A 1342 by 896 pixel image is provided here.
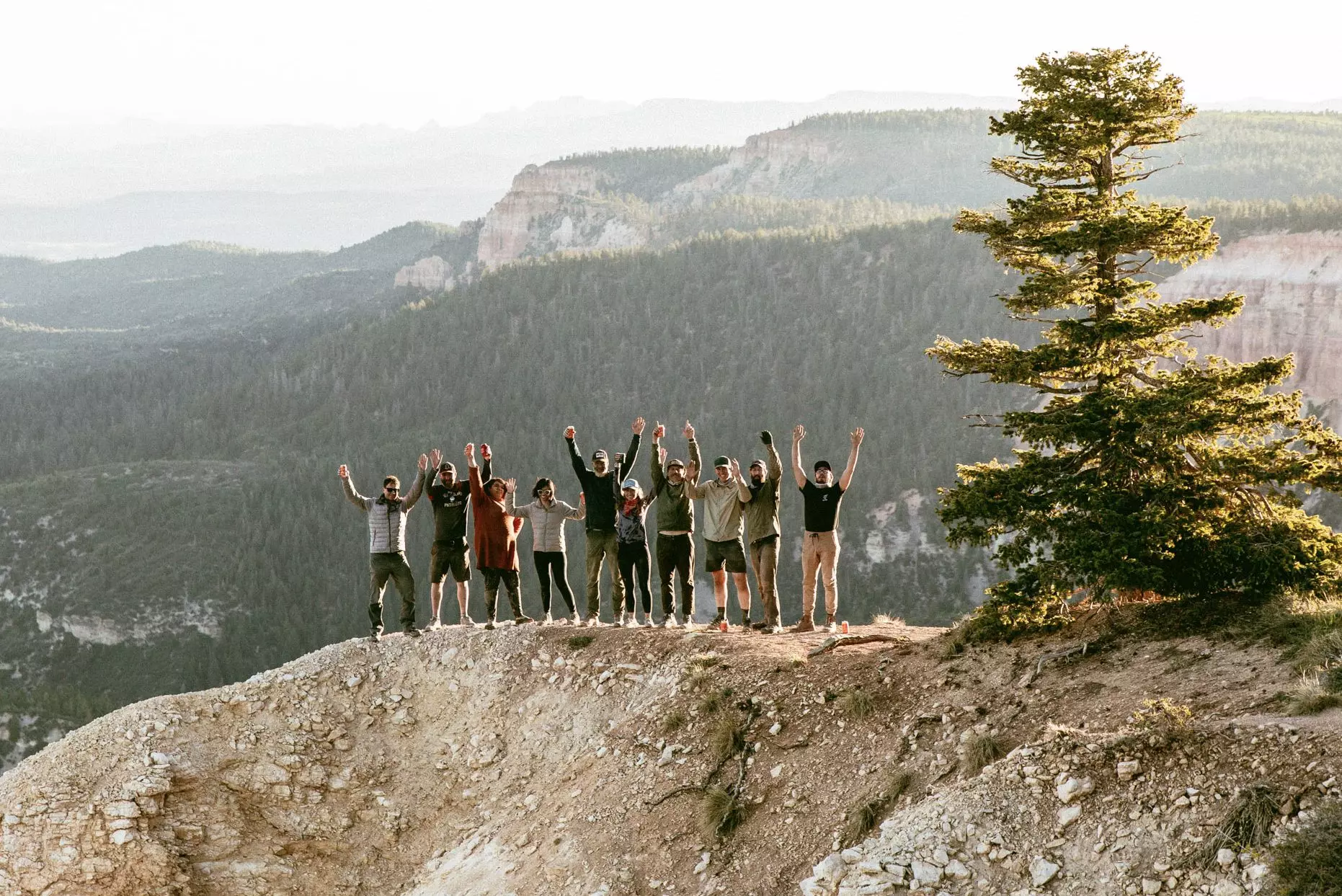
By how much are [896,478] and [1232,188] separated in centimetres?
8320

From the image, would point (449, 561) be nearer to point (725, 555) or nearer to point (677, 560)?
point (677, 560)

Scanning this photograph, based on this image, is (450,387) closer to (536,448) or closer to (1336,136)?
(536,448)

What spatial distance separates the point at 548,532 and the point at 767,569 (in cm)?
303

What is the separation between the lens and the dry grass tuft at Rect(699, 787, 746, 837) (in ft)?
34.8

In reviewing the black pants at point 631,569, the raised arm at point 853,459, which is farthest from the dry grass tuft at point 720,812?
the black pants at point 631,569

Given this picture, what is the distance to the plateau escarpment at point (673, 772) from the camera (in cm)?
860

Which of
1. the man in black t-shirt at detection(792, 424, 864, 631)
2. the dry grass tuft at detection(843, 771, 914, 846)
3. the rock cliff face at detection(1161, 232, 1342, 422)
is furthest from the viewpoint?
the rock cliff face at detection(1161, 232, 1342, 422)

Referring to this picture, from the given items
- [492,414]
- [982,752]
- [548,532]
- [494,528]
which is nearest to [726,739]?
[982,752]

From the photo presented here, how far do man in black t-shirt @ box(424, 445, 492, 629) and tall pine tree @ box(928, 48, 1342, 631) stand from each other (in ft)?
21.4

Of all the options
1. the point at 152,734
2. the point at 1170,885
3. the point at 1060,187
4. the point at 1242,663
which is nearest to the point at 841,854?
the point at 1170,885

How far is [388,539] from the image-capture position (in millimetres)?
15586

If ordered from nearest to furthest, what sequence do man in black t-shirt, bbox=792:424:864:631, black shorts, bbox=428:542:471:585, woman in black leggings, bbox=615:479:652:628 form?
man in black t-shirt, bbox=792:424:864:631
woman in black leggings, bbox=615:479:652:628
black shorts, bbox=428:542:471:585

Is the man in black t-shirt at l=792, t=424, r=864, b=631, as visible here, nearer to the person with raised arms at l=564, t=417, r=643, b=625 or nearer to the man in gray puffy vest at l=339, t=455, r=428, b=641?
the person with raised arms at l=564, t=417, r=643, b=625

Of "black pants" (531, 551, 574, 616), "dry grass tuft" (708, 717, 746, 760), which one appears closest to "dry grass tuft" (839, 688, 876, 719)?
"dry grass tuft" (708, 717, 746, 760)
